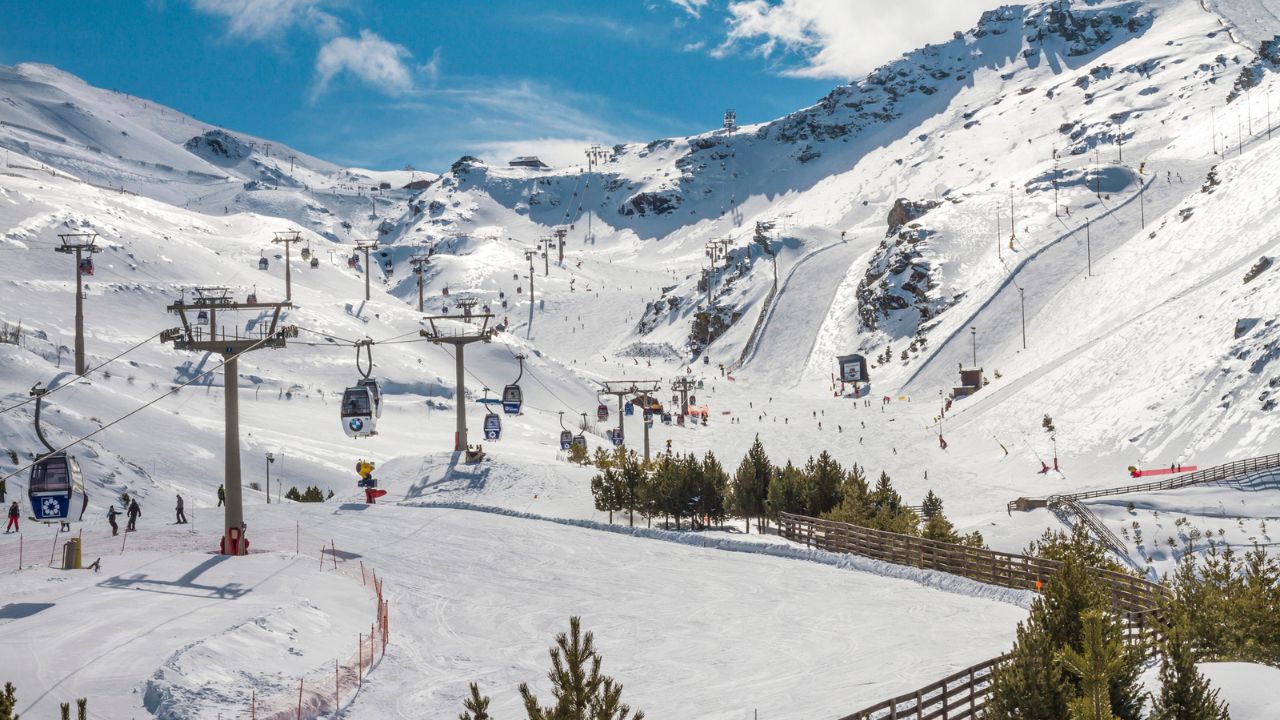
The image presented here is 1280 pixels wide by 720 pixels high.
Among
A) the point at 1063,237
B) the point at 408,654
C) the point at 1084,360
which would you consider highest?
the point at 1063,237

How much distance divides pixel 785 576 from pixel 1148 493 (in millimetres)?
25101

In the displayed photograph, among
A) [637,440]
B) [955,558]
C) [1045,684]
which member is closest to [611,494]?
[955,558]

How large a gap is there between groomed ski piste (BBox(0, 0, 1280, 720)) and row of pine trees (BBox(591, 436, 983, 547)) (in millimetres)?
2754

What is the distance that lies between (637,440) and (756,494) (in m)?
42.0

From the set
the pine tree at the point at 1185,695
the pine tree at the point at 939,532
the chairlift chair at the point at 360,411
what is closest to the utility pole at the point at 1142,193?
the pine tree at the point at 939,532

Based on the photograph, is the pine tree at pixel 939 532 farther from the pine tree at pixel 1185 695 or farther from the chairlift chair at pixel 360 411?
the pine tree at pixel 1185 695

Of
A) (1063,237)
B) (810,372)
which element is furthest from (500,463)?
(1063,237)

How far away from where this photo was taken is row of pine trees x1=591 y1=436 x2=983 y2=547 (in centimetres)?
4253

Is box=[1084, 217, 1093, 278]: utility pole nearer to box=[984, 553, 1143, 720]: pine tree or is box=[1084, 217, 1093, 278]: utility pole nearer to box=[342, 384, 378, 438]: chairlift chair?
box=[342, 384, 378, 438]: chairlift chair

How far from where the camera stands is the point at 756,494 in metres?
46.6

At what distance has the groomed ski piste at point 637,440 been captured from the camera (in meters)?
23.8

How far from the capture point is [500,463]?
59.8 metres

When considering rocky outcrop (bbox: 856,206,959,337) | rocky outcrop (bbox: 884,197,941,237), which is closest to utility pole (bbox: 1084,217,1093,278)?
rocky outcrop (bbox: 856,206,959,337)

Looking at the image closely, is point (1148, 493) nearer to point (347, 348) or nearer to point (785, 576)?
point (785, 576)
